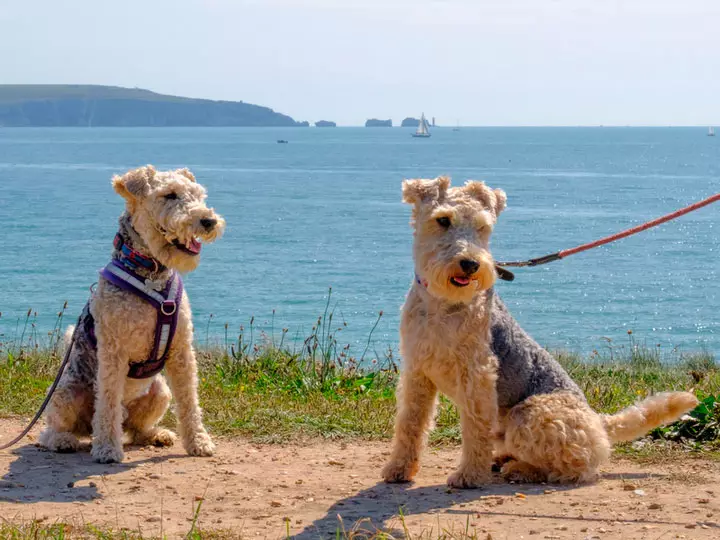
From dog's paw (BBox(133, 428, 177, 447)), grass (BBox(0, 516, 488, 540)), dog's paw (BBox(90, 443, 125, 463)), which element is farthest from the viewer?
dog's paw (BBox(133, 428, 177, 447))

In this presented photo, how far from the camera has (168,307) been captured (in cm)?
617

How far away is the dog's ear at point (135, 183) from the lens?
609 cm

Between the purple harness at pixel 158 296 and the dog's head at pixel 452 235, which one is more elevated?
the dog's head at pixel 452 235

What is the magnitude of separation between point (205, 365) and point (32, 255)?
24.9 meters

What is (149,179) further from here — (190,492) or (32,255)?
(32,255)

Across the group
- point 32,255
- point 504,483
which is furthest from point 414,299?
point 32,255

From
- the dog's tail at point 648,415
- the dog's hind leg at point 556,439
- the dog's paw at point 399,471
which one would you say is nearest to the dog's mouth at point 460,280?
the dog's hind leg at point 556,439

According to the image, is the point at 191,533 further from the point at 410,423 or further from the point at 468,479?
the point at 468,479

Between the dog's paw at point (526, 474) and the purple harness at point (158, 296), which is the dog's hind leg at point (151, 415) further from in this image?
the dog's paw at point (526, 474)

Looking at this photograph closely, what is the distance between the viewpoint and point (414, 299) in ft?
18.3

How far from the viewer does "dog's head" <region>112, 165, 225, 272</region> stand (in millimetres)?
5918

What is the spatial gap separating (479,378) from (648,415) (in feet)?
4.07

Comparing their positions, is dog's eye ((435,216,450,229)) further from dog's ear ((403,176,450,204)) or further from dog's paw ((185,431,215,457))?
dog's paw ((185,431,215,457))

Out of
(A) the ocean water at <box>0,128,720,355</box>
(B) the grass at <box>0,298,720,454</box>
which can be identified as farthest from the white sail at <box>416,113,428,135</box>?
(B) the grass at <box>0,298,720,454</box>
